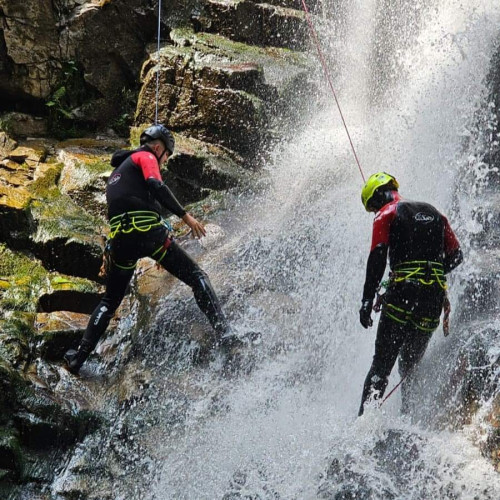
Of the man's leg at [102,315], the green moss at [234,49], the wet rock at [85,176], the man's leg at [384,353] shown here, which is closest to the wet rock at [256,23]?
the green moss at [234,49]

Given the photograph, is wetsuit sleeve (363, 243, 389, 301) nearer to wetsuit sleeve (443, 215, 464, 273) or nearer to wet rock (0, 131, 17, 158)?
wetsuit sleeve (443, 215, 464, 273)

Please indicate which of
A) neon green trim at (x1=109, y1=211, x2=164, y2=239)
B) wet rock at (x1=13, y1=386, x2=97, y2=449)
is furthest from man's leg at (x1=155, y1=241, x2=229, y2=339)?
wet rock at (x1=13, y1=386, x2=97, y2=449)

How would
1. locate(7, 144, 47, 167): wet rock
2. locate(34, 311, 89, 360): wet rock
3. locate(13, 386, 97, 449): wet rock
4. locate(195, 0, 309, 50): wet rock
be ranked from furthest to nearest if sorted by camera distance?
locate(195, 0, 309, 50): wet rock
locate(7, 144, 47, 167): wet rock
locate(34, 311, 89, 360): wet rock
locate(13, 386, 97, 449): wet rock

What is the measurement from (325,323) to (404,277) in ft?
6.77

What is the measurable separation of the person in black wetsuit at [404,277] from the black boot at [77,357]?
2.83m

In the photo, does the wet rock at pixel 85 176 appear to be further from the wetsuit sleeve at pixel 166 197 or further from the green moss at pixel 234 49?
the wetsuit sleeve at pixel 166 197

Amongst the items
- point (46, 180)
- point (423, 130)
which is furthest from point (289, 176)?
point (46, 180)

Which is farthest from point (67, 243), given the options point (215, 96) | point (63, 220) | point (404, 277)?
point (404, 277)

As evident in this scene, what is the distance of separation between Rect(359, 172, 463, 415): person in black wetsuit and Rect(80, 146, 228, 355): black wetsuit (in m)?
1.82

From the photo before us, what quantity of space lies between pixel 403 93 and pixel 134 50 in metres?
5.21

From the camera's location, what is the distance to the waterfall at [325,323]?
5137 millimetres

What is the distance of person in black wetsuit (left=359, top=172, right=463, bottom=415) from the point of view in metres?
5.18

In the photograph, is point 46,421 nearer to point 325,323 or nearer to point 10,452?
point 10,452

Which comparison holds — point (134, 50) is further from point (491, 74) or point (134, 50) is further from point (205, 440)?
point (205, 440)
